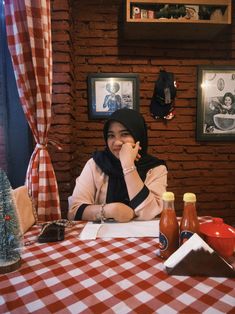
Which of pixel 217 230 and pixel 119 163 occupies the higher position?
pixel 119 163

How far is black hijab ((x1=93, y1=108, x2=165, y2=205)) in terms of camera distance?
1.46 meters

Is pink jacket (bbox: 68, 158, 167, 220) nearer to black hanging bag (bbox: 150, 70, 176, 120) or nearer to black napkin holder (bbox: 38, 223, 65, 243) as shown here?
black napkin holder (bbox: 38, 223, 65, 243)

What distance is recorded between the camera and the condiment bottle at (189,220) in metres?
0.77

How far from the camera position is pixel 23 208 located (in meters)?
1.07

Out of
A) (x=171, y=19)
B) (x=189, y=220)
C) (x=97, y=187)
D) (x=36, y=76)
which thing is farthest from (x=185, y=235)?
(x=171, y=19)

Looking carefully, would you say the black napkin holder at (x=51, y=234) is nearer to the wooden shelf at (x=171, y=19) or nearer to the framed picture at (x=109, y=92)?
the framed picture at (x=109, y=92)

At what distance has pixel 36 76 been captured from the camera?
1.67 metres

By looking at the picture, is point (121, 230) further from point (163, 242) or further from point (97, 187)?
point (97, 187)

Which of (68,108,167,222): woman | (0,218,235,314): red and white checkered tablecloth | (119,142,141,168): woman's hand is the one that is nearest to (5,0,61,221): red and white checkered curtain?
(68,108,167,222): woman

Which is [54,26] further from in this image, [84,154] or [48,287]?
[48,287]

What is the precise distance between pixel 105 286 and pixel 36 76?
1488 mm

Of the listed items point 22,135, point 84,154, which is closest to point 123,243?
point 22,135

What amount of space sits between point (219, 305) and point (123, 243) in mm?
414

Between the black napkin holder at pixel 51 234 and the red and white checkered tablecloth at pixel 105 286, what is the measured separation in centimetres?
8
